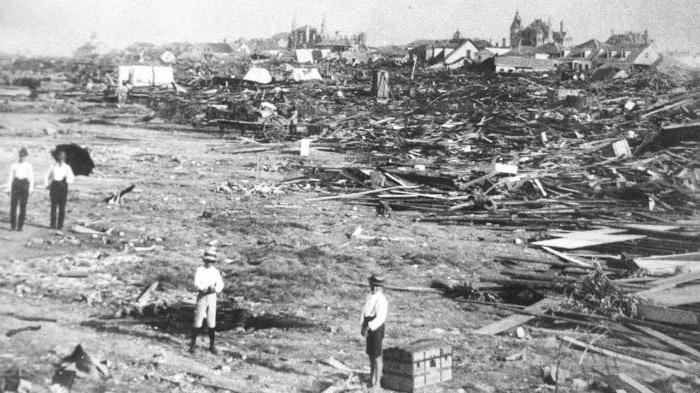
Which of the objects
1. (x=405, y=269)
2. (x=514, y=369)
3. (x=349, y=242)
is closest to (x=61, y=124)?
(x=349, y=242)

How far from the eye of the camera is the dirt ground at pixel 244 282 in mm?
6508

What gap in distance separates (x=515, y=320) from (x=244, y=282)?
156 inches

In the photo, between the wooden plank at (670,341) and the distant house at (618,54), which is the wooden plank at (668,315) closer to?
the wooden plank at (670,341)

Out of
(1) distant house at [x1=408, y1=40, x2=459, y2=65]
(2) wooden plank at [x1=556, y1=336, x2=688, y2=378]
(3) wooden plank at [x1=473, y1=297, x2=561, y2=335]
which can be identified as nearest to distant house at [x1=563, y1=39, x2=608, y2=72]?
(1) distant house at [x1=408, y1=40, x2=459, y2=65]

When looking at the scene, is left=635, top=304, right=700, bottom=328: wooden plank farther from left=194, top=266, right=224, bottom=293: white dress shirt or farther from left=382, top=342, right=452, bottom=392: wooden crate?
left=194, top=266, right=224, bottom=293: white dress shirt

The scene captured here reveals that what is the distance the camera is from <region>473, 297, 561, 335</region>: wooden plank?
7.95 meters

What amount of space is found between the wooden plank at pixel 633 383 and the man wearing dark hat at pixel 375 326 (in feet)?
8.05

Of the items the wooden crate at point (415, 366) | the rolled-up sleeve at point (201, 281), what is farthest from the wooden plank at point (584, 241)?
the rolled-up sleeve at point (201, 281)

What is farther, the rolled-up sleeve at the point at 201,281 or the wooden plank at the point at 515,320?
the wooden plank at the point at 515,320

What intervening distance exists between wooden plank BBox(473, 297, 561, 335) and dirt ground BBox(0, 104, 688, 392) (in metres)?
0.17

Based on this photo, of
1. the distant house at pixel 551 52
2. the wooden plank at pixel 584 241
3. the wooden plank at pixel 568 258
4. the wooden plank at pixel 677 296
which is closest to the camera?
the wooden plank at pixel 677 296

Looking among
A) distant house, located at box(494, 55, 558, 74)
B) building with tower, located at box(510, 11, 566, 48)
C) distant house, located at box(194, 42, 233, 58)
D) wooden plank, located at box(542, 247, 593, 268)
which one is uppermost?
building with tower, located at box(510, 11, 566, 48)

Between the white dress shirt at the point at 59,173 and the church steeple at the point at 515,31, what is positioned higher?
the church steeple at the point at 515,31

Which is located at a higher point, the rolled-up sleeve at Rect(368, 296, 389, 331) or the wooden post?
the wooden post
